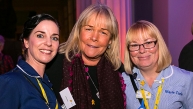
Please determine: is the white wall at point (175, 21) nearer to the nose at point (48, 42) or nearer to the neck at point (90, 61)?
the neck at point (90, 61)

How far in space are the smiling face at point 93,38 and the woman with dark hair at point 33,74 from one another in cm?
35

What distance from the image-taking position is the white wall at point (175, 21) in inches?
172

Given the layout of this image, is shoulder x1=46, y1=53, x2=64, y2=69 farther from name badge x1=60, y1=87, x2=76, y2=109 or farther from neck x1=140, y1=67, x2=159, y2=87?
neck x1=140, y1=67, x2=159, y2=87

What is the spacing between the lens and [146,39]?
245 centimetres

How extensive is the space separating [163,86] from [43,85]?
99 centimetres

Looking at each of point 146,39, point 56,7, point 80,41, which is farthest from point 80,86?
point 56,7

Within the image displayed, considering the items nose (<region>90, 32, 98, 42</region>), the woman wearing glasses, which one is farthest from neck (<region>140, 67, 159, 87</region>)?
nose (<region>90, 32, 98, 42</region>)

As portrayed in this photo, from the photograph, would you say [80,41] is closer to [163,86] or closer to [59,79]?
[59,79]

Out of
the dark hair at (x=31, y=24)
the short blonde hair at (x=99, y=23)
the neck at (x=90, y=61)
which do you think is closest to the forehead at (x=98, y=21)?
the short blonde hair at (x=99, y=23)

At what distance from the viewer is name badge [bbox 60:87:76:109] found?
2.40 m

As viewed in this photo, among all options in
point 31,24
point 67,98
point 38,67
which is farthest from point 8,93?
point 67,98

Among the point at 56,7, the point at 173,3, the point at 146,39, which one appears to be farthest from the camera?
the point at 56,7

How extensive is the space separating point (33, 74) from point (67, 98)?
0.49 m

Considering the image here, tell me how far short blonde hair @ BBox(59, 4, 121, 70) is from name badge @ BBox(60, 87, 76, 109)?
29cm
